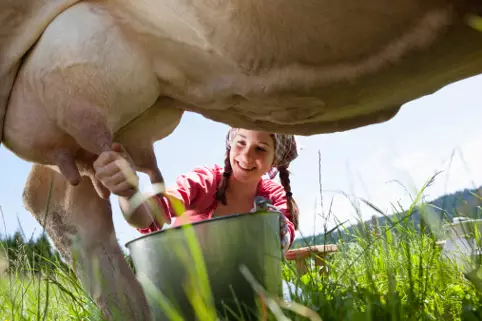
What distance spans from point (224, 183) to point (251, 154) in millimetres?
220

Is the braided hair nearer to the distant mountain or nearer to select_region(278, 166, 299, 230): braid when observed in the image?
→ select_region(278, 166, 299, 230): braid

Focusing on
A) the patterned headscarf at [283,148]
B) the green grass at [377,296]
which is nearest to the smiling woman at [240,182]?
the patterned headscarf at [283,148]

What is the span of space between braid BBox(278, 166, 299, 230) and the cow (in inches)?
38.0

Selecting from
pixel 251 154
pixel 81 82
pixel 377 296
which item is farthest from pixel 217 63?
pixel 251 154

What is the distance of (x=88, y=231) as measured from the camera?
1374 millimetres

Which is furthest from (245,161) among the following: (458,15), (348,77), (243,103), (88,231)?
(458,15)

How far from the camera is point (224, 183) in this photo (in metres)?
2.14

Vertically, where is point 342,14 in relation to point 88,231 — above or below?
above

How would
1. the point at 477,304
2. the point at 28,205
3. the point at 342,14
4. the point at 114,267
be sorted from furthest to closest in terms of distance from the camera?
the point at 28,205, the point at 114,267, the point at 342,14, the point at 477,304

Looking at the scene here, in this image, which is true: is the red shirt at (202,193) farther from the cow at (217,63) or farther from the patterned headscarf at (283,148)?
the cow at (217,63)

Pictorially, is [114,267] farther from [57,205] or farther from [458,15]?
[458,15]

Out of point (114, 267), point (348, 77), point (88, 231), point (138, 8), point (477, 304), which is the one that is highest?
point (138, 8)

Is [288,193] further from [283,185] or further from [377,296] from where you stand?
[377,296]

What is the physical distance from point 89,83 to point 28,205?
1.83 ft
